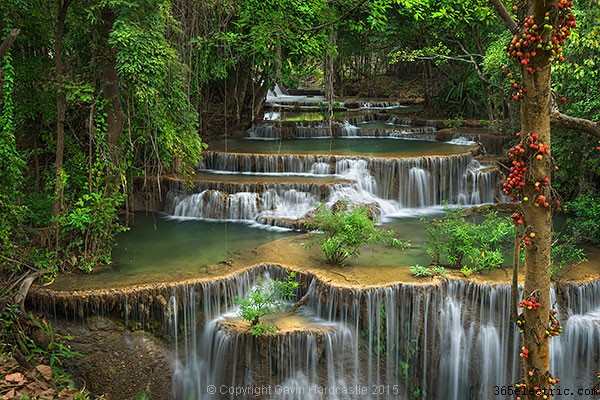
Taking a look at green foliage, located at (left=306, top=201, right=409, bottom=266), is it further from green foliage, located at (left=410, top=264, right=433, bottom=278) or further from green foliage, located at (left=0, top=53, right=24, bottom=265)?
green foliage, located at (left=0, top=53, right=24, bottom=265)

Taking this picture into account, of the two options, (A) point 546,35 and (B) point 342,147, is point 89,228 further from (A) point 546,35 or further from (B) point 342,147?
(B) point 342,147

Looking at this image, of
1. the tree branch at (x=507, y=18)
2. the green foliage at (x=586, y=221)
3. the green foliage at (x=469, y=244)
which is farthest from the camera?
the green foliage at (x=586, y=221)

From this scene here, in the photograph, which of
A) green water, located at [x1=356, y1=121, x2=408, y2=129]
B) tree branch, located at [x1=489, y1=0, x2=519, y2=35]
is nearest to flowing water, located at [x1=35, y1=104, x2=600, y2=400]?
tree branch, located at [x1=489, y1=0, x2=519, y2=35]

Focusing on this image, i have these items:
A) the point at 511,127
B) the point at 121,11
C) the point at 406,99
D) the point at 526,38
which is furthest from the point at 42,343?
the point at 406,99

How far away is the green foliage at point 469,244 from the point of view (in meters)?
8.29

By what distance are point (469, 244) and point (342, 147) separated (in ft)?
25.5

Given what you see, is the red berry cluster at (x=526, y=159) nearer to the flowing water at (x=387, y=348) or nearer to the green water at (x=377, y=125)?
the flowing water at (x=387, y=348)

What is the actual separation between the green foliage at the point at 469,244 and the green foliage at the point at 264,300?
7.19 feet

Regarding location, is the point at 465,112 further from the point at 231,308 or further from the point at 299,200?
the point at 231,308

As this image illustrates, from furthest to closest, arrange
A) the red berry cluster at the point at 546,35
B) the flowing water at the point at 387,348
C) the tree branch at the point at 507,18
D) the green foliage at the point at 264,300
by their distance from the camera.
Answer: the flowing water at the point at 387,348 < the green foliage at the point at 264,300 < the tree branch at the point at 507,18 < the red berry cluster at the point at 546,35

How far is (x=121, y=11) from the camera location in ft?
24.4

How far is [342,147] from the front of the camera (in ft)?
51.6

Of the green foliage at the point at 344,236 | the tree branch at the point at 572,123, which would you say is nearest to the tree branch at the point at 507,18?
the tree branch at the point at 572,123

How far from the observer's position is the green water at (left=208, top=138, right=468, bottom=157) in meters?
14.2
